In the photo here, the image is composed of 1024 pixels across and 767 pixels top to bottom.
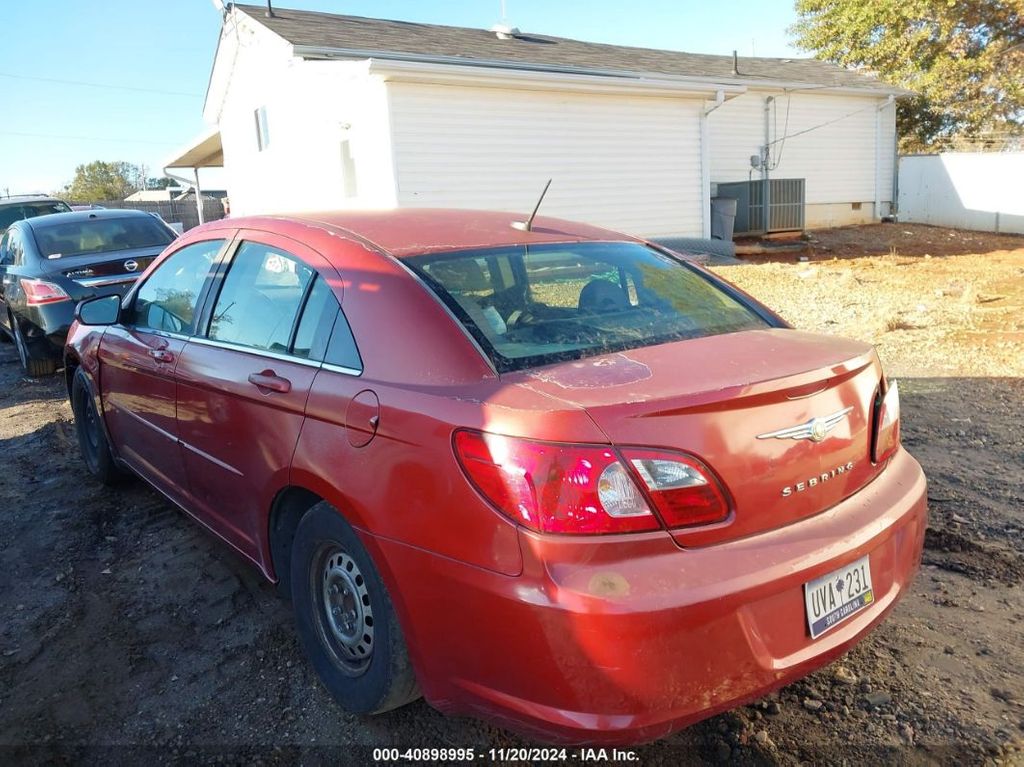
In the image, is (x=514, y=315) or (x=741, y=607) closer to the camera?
(x=741, y=607)

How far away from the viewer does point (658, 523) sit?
194 cm

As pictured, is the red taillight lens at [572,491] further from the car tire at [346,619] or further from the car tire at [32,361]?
the car tire at [32,361]

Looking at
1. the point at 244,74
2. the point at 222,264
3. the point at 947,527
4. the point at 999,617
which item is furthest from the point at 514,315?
the point at 244,74

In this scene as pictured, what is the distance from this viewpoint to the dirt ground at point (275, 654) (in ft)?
8.00

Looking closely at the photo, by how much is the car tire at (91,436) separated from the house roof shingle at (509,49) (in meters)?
9.97

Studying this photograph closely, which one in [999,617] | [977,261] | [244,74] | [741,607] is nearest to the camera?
[741,607]

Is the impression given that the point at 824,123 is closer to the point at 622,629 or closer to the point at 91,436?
the point at 91,436

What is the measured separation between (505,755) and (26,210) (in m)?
15.6

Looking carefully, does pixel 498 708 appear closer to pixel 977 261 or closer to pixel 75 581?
pixel 75 581

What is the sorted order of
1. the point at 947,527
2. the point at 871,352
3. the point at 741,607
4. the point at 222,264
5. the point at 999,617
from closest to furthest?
1. the point at 741,607
2. the point at 871,352
3. the point at 999,617
4. the point at 222,264
5. the point at 947,527

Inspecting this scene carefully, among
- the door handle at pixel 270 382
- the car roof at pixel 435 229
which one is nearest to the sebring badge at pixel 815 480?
the car roof at pixel 435 229

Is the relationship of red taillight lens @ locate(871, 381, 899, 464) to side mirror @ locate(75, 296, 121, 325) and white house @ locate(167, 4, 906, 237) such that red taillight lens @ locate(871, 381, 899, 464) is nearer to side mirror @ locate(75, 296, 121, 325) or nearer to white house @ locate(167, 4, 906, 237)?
side mirror @ locate(75, 296, 121, 325)

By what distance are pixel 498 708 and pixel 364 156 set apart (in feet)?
40.9

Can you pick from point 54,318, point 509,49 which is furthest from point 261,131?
point 54,318
